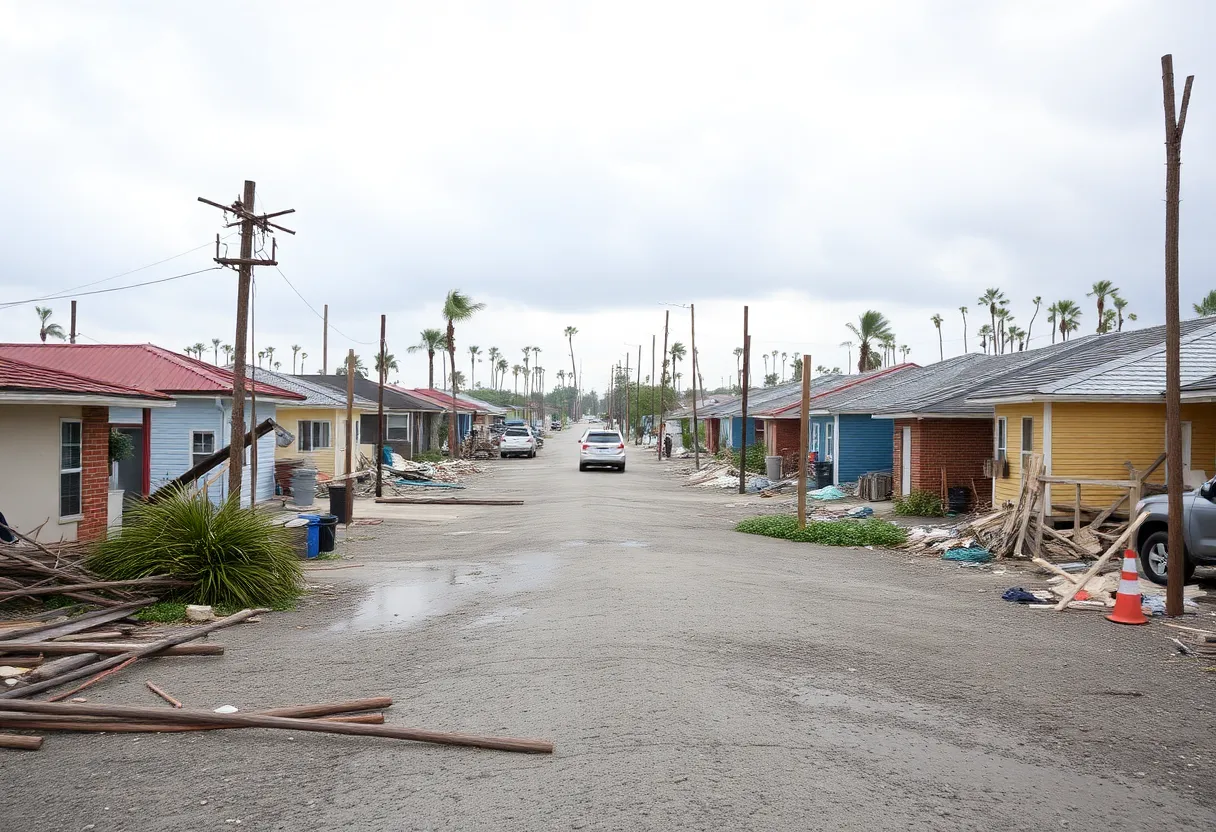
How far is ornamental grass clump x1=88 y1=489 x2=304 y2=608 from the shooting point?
10.2 meters

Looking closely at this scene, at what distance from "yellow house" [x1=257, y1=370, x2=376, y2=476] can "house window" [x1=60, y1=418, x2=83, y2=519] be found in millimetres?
15674

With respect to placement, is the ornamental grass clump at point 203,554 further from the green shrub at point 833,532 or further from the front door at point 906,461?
the front door at point 906,461

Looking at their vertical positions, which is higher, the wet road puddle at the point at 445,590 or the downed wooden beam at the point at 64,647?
the downed wooden beam at the point at 64,647

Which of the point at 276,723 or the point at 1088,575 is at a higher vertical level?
the point at 1088,575

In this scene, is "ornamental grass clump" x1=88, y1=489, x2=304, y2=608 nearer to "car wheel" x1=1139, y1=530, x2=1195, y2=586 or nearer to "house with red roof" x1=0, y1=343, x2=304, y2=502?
"car wheel" x1=1139, y1=530, x2=1195, y2=586

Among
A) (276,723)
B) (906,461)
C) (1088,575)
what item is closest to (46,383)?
(276,723)

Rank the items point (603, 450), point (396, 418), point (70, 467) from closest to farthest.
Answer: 1. point (70, 467)
2. point (603, 450)
3. point (396, 418)

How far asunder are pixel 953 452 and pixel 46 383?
19.5m

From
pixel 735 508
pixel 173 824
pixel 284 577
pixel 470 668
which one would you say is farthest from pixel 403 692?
pixel 735 508

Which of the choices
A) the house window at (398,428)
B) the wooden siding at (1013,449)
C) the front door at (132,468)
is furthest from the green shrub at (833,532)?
the house window at (398,428)

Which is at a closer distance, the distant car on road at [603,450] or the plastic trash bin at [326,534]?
the plastic trash bin at [326,534]

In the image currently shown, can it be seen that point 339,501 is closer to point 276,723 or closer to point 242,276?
point 242,276

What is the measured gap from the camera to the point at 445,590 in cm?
1153

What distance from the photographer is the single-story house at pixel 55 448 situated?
38.4 feet
